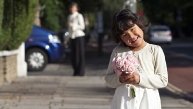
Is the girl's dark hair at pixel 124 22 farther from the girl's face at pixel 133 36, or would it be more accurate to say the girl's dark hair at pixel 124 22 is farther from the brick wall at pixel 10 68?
the brick wall at pixel 10 68

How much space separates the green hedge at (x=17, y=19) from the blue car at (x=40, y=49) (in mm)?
3494

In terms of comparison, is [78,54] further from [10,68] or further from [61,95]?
[61,95]

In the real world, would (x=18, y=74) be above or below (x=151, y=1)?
below

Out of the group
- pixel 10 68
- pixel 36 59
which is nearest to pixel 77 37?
pixel 10 68

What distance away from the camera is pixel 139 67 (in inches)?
189

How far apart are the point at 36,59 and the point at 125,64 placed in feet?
44.3

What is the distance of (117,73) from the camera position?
4.68m

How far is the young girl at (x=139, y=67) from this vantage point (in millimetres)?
4746

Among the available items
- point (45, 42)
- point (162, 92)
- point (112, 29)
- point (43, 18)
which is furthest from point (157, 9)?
point (112, 29)

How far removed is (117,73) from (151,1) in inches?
2185

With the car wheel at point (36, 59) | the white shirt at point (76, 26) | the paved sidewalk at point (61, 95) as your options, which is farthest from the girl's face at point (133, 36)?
the car wheel at point (36, 59)

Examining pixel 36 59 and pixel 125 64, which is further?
pixel 36 59

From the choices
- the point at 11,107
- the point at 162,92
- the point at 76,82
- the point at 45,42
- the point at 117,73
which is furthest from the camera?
the point at 45,42

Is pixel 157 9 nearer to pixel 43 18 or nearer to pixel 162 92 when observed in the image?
pixel 43 18
